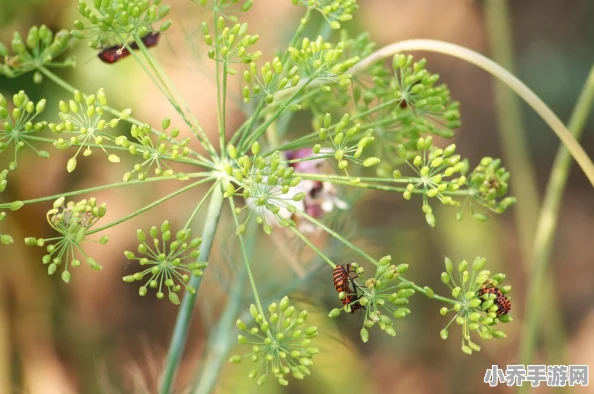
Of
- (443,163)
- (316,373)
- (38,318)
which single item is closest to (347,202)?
(443,163)

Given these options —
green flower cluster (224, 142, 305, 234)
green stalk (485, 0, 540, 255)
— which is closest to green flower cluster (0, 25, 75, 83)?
green flower cluster (224, 142, 305, 234)

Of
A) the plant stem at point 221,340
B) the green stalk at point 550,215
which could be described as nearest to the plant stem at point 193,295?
the plant stem at point 221,340

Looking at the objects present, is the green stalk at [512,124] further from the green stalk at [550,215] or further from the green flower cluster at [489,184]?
the green flower cluster at [489,184]

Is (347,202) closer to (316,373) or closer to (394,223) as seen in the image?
(316,373)

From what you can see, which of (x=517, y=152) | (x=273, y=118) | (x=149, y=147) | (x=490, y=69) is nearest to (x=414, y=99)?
(x=490, y=69)

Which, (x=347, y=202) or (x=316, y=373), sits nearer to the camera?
(x=347, y=202)
